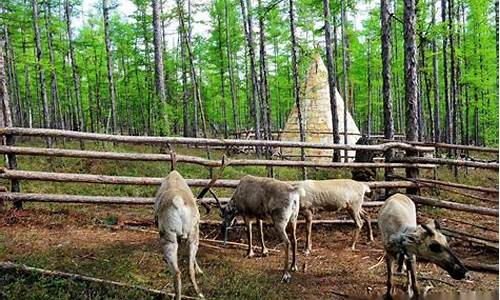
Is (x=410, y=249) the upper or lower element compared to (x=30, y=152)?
lower

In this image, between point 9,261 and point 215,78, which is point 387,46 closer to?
point 9,261

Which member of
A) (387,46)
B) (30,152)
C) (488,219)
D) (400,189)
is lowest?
(488,219)

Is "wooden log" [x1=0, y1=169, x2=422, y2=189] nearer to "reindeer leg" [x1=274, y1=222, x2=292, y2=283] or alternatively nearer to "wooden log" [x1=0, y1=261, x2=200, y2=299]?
"reindeer leg" [x1=274, y1=222, x2=292, y2=283]

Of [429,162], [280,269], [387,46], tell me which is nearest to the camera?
[280,269]

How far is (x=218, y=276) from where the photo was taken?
6.12m

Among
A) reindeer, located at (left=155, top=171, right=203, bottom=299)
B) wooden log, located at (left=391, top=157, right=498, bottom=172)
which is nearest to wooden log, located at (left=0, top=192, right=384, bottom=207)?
reindeer, located at (left=155, top=171, right=203, bottom=299)

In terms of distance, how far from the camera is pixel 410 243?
5.30 m

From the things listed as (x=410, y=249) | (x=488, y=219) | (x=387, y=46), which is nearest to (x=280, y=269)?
(x=410, y=249)

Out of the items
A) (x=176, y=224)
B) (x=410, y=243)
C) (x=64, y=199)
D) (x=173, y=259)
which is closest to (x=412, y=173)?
(x=410, y=243)

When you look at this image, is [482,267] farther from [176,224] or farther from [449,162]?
[176,224]

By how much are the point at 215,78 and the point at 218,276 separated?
30601 mm

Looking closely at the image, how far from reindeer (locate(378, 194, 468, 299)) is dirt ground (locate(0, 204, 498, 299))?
543mm

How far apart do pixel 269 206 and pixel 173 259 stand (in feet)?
7.18

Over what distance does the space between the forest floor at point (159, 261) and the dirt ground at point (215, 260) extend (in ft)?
0.04
